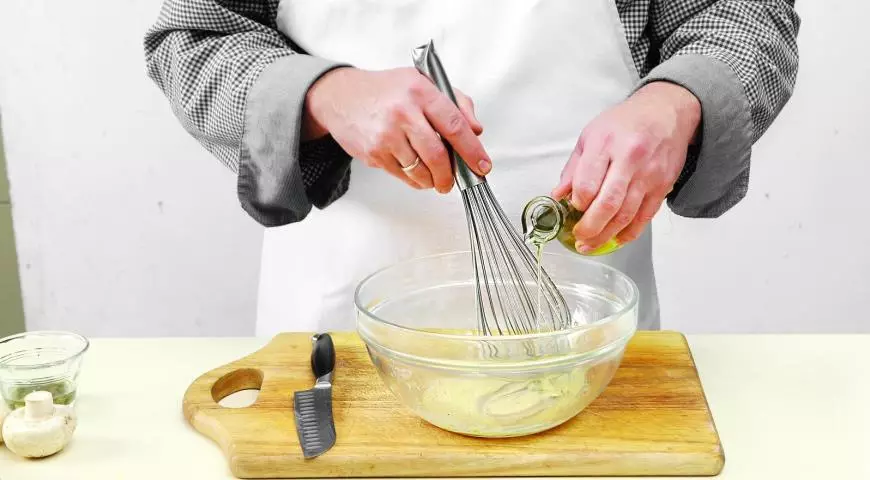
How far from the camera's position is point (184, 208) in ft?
4.97

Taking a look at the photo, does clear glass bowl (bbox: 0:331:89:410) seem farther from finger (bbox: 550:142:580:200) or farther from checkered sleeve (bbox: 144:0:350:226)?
finger (bbox: 550:142:580:200)

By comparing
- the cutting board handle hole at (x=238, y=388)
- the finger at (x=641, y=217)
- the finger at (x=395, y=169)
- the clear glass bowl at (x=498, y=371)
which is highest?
the finger at (x=395, y=169)

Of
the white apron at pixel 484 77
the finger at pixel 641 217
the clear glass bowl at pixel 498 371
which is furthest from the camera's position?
the white apron at pixel 484 77

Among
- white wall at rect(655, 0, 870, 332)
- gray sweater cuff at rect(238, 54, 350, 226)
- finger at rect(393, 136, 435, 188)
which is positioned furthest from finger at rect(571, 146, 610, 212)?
white wall at rect(655, 0, 870, 332)

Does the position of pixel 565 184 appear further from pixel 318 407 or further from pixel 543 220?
pixel 318 407

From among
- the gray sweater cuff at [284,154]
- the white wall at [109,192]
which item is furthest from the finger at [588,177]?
the white wall at [109,192]

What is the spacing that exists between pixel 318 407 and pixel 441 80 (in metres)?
0.27

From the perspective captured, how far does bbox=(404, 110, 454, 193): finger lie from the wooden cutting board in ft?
0.62

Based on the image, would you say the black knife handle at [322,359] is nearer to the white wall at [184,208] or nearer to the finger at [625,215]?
the finger at [625,215]

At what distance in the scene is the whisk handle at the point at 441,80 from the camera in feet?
2.30

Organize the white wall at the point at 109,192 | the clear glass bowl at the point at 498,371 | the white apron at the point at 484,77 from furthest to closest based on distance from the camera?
1. the white wall at the point at 109,192
2. the white apron at the point at 484,77
3. the clear glass bowl at the point at 498,371

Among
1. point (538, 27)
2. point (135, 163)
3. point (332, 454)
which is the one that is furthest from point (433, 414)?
point (135, 163)

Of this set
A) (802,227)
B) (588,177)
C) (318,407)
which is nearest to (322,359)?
(318,407)

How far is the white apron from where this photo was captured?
914mm
